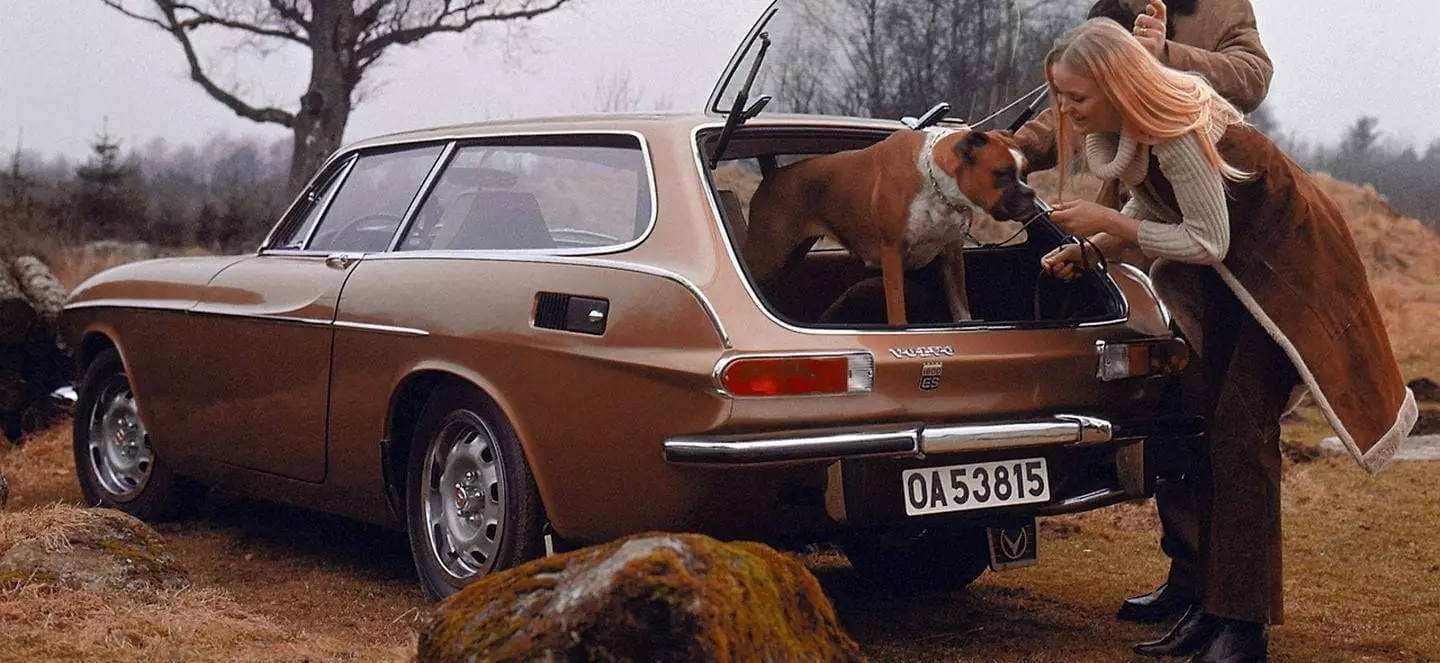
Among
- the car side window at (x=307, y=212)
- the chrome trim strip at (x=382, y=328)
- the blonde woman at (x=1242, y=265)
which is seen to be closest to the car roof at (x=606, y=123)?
the car side window at (x=307, y=212)

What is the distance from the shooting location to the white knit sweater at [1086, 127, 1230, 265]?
164 inches

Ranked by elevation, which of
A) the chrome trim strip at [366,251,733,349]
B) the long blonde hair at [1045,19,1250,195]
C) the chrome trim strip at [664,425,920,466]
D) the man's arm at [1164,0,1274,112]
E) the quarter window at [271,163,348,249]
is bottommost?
the chrome trim strip at [664,425,920,466]

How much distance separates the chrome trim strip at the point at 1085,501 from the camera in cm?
454

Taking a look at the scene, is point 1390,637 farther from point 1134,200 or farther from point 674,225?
point 674,225

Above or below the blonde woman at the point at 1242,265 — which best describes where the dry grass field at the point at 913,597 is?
below

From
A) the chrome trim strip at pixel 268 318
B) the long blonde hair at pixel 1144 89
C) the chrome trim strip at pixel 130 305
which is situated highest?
the long blonde hair at pixel 1144 89

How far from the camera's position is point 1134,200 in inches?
184

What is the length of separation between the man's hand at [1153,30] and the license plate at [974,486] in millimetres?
1241

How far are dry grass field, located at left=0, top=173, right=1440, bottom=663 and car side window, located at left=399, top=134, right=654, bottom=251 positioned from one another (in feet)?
3.72

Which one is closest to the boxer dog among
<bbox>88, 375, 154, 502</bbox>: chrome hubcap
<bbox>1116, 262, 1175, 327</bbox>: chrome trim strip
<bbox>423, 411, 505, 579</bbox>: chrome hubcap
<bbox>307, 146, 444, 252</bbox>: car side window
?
<bbox>1116, 262, 1175, 327</bbox>: chrome trim strip

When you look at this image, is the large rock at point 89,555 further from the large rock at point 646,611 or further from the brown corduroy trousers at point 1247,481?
the brown corduroy trousers at point 1247,481

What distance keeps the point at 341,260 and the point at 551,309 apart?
1263 millimetres

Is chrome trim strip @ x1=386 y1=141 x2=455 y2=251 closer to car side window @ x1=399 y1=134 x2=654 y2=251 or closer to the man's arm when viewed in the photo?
car side window @ x1=399 y1=134 x2=654 y2=251

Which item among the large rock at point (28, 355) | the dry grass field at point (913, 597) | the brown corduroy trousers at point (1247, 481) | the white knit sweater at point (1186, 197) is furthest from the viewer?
the large rock at point (28, 355)
